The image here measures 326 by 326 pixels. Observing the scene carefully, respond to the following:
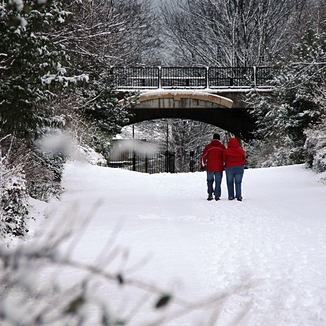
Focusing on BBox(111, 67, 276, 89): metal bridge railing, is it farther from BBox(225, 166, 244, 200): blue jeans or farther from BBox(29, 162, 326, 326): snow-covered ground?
BBox(225, 166, 244, 200): blue jeans

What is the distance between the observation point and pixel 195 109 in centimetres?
2828

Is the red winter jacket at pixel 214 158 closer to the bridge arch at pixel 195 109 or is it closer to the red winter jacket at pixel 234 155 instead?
the red winter jacket at pixel 234 155

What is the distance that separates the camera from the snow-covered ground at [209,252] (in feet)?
14.4

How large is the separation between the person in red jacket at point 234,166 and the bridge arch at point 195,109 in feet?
43.2

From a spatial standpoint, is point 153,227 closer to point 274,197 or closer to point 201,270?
point 201,270

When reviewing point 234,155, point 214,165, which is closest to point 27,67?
point 214,165

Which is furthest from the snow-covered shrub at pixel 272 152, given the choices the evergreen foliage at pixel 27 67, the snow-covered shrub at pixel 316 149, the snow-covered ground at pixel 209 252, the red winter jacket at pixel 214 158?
the evergreen foliage at pixel 27 67

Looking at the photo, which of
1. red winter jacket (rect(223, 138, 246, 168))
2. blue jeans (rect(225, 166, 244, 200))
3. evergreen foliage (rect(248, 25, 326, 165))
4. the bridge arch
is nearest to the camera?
blue jeans (rect(225, 166, 244, 200))

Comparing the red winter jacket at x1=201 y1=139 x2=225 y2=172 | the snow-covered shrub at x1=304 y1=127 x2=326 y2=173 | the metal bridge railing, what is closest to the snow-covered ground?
the red winter jacket at x1=201 y1=139 x2=225 y2=172

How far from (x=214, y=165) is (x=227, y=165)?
1.04 feet

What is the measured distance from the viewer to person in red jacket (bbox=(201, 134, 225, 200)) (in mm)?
13012

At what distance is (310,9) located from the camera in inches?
1345

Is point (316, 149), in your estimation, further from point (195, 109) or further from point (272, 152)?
point (195, 109)

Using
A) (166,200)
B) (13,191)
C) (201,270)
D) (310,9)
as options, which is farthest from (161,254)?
(310,9)
